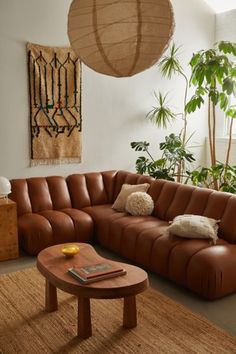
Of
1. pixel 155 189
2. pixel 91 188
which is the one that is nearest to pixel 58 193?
pixel 91 188

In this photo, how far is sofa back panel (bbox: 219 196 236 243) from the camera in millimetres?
3383

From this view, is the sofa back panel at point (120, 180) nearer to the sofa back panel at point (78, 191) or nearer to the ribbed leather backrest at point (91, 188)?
the ribbed leather backrest at point (91, 188)

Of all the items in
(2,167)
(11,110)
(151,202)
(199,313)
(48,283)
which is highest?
(11,110)

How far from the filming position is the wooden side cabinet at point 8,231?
3781 mm

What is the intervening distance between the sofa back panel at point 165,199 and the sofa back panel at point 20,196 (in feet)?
4.55

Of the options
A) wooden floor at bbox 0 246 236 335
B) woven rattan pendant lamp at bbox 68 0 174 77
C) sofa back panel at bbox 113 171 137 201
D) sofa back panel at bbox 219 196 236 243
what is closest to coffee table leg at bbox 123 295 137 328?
wooden floor at bbox 0 246 236 335

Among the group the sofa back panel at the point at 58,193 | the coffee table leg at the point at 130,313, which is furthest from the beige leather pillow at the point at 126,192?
the coffee table leg at the point at 130,313

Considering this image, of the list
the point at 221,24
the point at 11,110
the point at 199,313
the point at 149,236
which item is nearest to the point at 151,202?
the point at 149,236

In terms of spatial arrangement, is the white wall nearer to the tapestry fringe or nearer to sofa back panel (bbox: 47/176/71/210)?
the tapestry fringe

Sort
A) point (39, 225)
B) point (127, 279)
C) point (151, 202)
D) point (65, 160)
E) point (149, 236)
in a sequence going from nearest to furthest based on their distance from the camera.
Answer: point (127, 279) < point (149, 236) < point (39, 225) < point (151, 202) < point (65, 160)

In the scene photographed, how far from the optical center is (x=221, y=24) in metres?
5.64

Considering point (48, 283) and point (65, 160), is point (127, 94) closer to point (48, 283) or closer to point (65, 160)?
point (65, 160)

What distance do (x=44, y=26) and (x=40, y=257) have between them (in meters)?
2.78

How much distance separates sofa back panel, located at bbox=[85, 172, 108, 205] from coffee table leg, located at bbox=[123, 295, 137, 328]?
2.20 m
